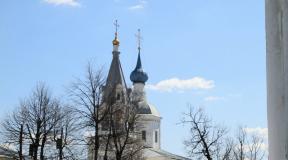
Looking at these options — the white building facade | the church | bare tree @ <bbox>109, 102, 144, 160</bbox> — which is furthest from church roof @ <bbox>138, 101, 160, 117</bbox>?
the white building facade

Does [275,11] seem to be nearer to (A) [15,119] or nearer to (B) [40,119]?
A: (B) [40,119]

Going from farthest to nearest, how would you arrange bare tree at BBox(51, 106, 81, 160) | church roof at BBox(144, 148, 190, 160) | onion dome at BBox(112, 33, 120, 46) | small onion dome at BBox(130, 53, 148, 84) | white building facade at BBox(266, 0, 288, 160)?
small onion dome at BBox(130, 53, 148, 84)
onion dome at BBox(112, 33, 120, 46)
church roof at BBox(144, 148, 190, 160)
bare tree at BBox(51, 106, 81, 160)
white building facade at BBox(266, 0, 288, 160)

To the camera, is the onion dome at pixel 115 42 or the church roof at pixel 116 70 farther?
the onion dome at pixel 115 42

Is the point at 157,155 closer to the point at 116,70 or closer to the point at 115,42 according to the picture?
the point at 116,70

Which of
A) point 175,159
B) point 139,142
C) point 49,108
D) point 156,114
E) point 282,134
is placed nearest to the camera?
point 282,134

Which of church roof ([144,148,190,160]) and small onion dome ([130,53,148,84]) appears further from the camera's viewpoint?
small onion dome ([130,53,148,84])

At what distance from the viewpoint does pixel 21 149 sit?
35.9 metres

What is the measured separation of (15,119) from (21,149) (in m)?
3.31

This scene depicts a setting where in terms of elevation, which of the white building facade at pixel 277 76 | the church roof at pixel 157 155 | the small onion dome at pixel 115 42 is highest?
the small onion dome at pixel 115 42

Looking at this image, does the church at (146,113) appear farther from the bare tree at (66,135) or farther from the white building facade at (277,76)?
the white building facade at (277,76)

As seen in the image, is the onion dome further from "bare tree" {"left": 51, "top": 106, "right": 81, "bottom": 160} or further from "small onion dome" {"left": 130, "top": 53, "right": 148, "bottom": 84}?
"bare tree" {"left": 51, "top": 106, "right": 81, "bottom": 160}

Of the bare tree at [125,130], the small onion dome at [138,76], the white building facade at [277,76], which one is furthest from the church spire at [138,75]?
the white building facade at [277,76]

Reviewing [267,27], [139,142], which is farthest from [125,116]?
[267,27]

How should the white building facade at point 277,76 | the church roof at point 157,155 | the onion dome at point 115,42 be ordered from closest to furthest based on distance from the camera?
the white building facade at point 277,76 → the church roof at point 157,155 → the onion dome at point 115,42
